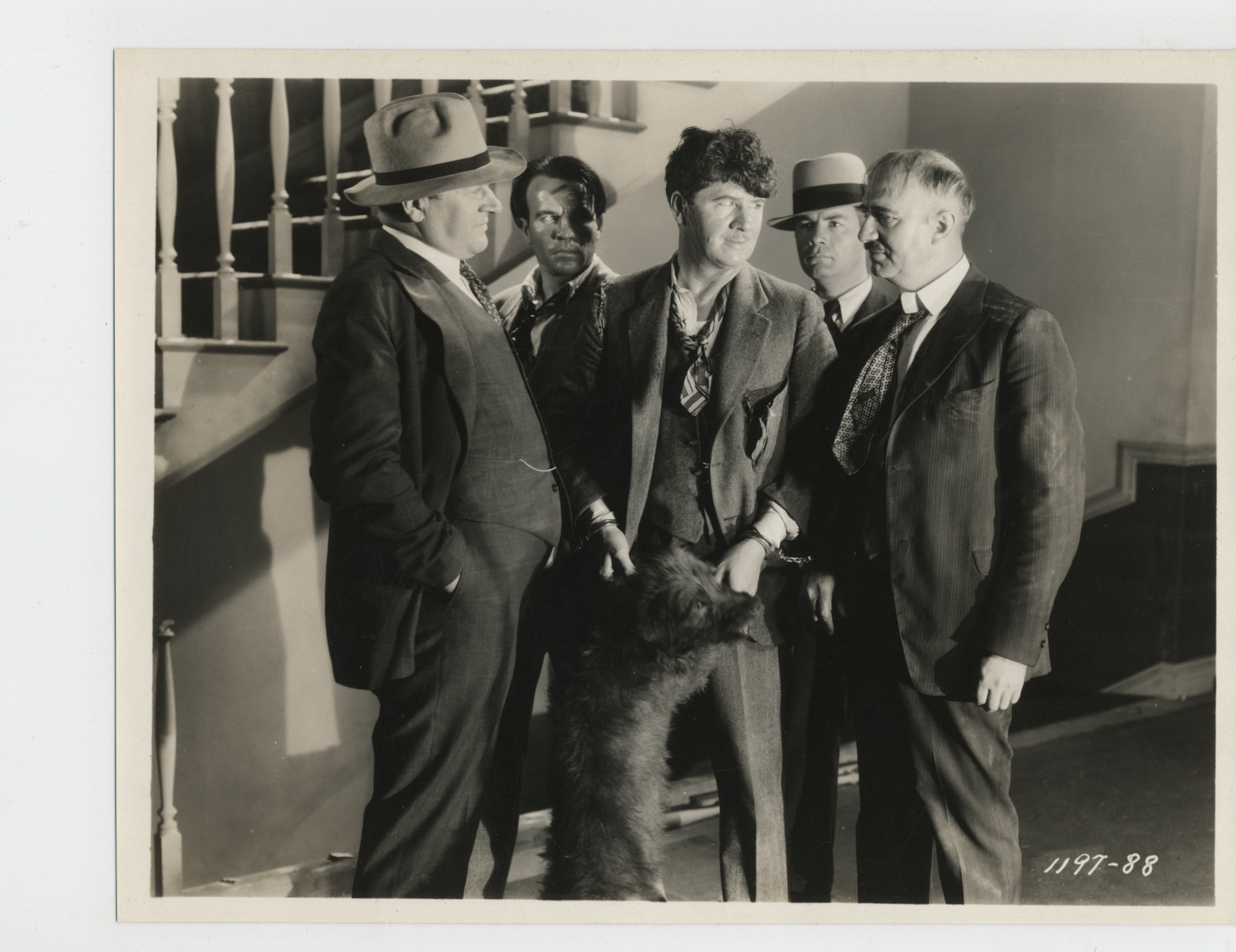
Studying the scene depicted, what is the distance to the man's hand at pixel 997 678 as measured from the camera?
2207 mm

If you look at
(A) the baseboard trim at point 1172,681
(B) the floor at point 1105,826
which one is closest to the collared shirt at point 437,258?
(B) the floor at point 1105,826

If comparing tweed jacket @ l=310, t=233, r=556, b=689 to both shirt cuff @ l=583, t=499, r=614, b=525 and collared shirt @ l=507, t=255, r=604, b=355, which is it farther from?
shirt cuff @ l=583, t=499, r=614, b=525

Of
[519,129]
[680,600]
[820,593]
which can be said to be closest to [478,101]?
[519,129]

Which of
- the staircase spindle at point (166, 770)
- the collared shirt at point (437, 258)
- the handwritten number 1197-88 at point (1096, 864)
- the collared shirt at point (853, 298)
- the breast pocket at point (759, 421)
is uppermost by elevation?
the collared shirt at point (437, 258)

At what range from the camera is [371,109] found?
2240 mm

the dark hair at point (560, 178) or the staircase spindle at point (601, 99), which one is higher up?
the staircase spindle at point (601, 99)

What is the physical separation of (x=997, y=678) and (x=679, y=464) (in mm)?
875

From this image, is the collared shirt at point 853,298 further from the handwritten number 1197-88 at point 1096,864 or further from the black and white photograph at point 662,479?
the handwritten number 1197-88 at point 1096,864

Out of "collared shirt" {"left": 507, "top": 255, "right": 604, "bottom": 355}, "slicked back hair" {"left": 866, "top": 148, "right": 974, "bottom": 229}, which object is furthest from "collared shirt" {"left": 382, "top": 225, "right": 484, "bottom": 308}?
"slicked back hair" {"left": 866, "top": 148, "right": 974, "bottom": 229}

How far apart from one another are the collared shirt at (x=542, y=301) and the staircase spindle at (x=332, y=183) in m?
0.41

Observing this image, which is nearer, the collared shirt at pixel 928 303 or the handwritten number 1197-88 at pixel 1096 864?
the collared shirt at pixel 928 303

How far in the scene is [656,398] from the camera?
7.22 feet

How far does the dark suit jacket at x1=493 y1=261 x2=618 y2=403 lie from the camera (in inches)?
86.8

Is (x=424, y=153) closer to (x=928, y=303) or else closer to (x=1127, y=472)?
(x=928, y=303)
